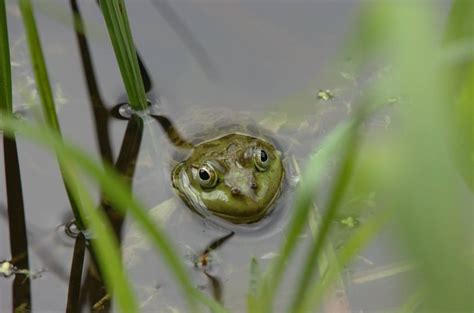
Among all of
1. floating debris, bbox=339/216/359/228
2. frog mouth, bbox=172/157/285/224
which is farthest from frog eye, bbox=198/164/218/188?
floating debris, bbox=339/216/359/228

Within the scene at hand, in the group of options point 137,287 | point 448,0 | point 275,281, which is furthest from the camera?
point 448,0

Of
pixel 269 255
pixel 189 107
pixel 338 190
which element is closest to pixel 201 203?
pixel 269 255

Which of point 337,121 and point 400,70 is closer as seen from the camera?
point 400,70

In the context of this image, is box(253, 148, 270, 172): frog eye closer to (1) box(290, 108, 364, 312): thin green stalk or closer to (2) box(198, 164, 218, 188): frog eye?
(2) box(198, 164, 218, 188): frog eye

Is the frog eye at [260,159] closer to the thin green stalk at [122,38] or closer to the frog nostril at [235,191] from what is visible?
the frog nostril at [235,191]

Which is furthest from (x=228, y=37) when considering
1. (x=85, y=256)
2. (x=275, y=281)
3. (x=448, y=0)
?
(x=275, y=281)

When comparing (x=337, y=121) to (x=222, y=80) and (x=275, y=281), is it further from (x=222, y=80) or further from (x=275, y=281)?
(x=275, y=281)

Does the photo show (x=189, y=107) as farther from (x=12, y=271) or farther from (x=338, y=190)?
(x=338, y=190)
